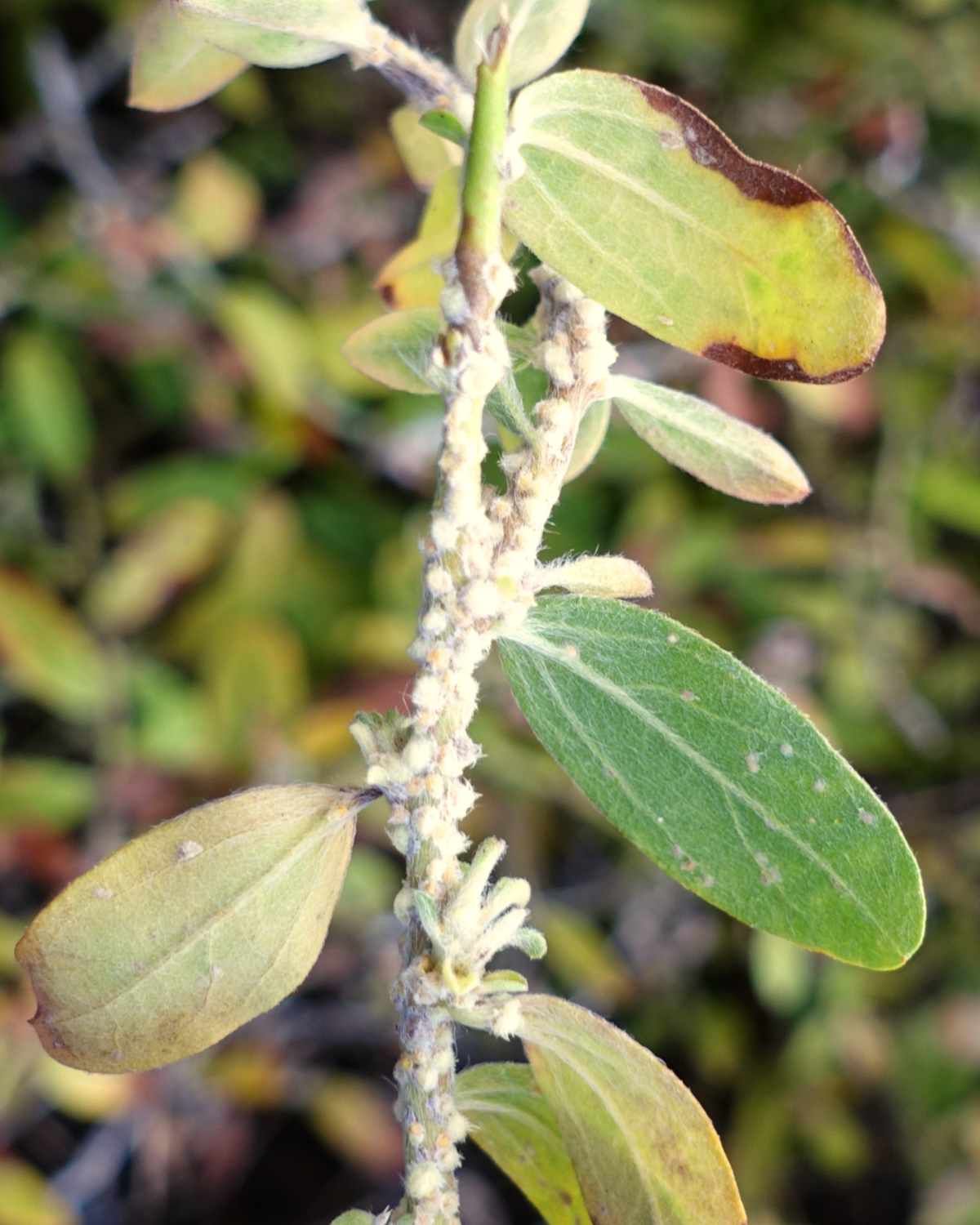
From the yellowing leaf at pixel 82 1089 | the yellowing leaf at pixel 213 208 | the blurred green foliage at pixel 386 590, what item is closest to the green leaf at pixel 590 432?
the blurred green foliage at pixel 386 590

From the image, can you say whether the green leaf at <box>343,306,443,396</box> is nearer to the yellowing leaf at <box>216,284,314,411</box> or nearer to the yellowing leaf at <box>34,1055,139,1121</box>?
the yellowing leaf at <box>216,284,314,411</box>

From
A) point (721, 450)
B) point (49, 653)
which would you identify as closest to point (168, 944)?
point (721, 450)

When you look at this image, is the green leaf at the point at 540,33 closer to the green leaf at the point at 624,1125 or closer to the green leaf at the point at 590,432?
the green leaf at the point at 590,432

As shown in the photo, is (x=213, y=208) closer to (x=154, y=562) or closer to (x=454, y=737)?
(x=154, y=562)

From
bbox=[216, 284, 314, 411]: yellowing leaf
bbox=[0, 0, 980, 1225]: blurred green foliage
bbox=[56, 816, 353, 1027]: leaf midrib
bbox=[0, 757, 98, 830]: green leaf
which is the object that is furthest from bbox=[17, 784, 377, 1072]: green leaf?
bbox=[216, 284, 314, 411]: yellowing leaf

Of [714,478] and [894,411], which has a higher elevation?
[714,478]

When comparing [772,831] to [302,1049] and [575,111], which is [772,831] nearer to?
[575,111]

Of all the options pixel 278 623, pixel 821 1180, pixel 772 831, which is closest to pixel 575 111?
pixel 772 831

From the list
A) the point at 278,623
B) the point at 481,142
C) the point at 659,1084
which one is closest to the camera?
the point at 481,142
